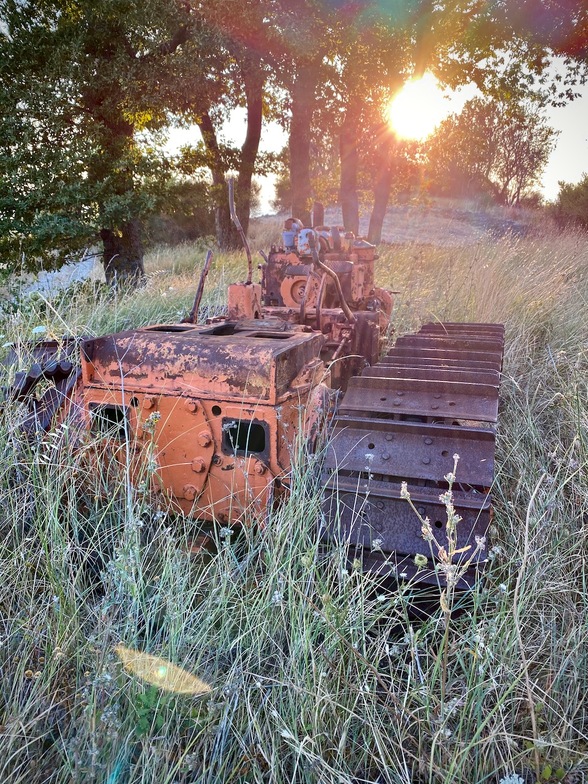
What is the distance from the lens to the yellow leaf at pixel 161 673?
1992mm

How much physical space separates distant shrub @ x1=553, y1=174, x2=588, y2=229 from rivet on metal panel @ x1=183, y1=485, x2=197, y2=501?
18026 millimetres

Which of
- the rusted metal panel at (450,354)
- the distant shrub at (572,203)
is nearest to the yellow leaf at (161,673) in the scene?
the rusted metal panel at (450,354)

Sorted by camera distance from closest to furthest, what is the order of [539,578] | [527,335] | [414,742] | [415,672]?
[414,742] → [415,672] → [539,578] → [527,335]

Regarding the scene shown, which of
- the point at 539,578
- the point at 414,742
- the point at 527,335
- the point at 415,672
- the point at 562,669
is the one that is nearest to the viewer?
the point at 414,742

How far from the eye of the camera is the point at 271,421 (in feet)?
→ 9.29

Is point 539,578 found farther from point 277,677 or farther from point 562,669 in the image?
point 277,677

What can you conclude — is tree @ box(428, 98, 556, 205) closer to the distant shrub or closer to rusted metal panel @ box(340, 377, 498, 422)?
the distant shrub

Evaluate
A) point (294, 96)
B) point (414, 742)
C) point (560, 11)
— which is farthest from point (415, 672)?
point (560, 11)

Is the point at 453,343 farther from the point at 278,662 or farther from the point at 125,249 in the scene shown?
the point at 125,249

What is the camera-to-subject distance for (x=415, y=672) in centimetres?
218

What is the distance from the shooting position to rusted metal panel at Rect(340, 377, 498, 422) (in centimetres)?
298

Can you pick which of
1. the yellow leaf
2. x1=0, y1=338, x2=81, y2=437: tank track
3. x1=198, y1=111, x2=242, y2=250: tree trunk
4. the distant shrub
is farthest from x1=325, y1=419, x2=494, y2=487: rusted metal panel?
the distant shrub

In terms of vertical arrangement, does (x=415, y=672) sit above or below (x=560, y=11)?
below

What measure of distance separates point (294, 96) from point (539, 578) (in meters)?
12.3
